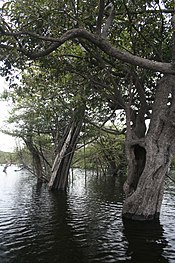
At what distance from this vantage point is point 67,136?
22.1 meters

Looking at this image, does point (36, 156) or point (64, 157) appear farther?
point (36, 156)

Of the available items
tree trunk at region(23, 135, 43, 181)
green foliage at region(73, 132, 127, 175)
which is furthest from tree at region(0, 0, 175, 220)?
green foliage at region(73, 132, 127, 175)

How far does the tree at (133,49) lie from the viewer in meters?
8.09

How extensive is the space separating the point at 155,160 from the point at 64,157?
41.8 feet

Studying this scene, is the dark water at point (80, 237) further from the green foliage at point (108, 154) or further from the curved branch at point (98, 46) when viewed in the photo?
the green foliage at point (108, 154)

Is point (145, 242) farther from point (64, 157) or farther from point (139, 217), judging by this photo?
point (64, 157)

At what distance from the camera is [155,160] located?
390 inches

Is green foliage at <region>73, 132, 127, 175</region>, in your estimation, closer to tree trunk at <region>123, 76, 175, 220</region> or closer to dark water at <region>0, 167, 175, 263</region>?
dark water at <region>0, 167, 175, 263</region>

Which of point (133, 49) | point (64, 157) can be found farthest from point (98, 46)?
point (64, 157)

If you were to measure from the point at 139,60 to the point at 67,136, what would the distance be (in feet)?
48.7

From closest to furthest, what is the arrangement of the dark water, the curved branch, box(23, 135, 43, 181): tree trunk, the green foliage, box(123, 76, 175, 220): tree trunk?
the dark water → the curved branch → box(123, 76, 175, 220): tree trunk → box(23, 135, 43, 181): tree trunk → the green foliage

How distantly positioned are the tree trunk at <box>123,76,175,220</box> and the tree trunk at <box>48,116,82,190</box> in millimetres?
10771

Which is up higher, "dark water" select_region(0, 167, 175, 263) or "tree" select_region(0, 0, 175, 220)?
"tree" select_region(0, 0, 175, 220)

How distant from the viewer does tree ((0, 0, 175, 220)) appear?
809 centimetres
